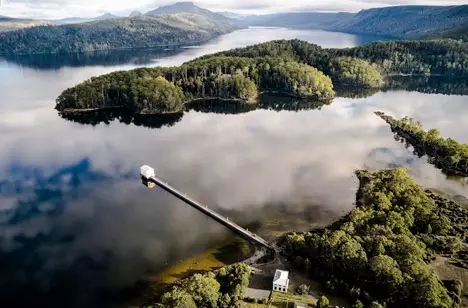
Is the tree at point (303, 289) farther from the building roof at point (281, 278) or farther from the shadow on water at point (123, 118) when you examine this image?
the shadow on water at point (123, 118)

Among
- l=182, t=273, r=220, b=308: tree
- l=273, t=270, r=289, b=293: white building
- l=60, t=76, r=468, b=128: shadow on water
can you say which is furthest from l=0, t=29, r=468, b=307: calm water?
l=273, t=270, r=289, b=293: white building

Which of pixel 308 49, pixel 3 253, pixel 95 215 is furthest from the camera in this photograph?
pixel 308 49

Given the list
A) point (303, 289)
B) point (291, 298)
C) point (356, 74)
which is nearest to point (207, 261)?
point (291, 298)

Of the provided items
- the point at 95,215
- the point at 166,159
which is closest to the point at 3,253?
the point at 95,215

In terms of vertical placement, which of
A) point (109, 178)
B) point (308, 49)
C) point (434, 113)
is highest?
point (308, 49)

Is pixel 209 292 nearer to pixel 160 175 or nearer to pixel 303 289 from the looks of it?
pixel 303 289

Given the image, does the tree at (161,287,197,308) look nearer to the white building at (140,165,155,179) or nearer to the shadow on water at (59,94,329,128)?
the white building at (140,165,155,179)

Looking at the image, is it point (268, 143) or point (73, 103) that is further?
point (73, 103)

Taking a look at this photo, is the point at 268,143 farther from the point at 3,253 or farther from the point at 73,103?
the point at 73,103
